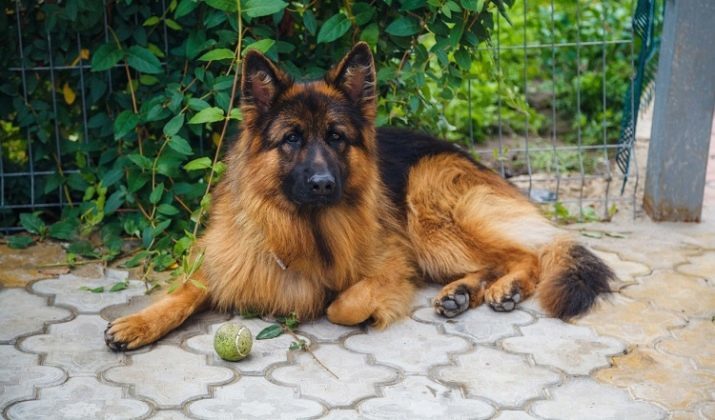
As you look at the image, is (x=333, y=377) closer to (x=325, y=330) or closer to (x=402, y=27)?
(x=325, y=330)

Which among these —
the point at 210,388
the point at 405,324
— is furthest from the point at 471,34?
the point at 210,388

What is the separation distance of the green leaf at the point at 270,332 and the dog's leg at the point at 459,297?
33.9 inches

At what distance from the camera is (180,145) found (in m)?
5.43

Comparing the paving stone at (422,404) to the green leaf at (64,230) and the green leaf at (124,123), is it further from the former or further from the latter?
the green leaf at (64,230)

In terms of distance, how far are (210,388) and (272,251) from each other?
37.2 inches

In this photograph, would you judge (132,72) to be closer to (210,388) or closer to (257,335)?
(257,335)

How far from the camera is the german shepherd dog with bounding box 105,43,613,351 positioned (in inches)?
182

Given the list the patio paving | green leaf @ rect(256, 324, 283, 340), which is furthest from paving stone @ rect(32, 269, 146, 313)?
green leaf @ rect(256, 324, 283, 340)

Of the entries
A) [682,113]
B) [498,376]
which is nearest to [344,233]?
[498,376]

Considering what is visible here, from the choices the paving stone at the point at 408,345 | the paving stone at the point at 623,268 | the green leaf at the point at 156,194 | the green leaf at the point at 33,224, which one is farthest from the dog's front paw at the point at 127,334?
the paving stone at the point at 623,268

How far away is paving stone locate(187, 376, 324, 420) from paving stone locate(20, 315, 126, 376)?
0.60m

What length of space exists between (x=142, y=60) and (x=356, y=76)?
1.53m

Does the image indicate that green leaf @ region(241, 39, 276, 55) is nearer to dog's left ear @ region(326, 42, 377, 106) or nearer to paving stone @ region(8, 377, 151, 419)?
dog's left ear @ region(326, 42, 377, 106)

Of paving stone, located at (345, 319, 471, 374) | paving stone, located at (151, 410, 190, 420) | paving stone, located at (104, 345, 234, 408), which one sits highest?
paving stone, located at (345, 319, 471, 374)
